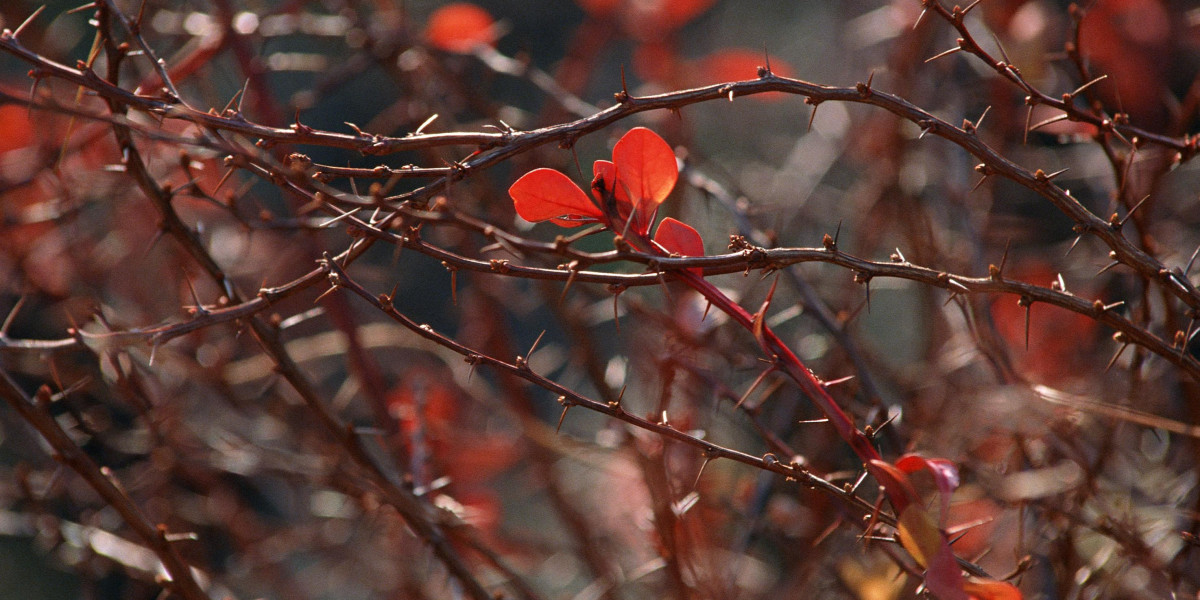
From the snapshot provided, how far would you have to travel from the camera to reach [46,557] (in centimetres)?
205

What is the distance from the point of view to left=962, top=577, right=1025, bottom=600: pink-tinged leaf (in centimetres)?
60

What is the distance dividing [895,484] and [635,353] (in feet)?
3.39

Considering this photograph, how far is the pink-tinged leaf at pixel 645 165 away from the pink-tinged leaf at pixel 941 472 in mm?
272

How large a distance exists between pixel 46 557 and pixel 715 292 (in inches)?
83.0

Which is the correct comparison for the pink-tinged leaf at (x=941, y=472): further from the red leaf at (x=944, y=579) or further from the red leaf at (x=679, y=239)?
the red leaf at (x=679, y=239)

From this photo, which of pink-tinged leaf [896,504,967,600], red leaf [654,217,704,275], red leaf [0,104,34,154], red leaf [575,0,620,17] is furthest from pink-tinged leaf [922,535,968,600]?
red leaf [0,104,34,154]

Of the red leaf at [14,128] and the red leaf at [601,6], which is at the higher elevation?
the red leaf at [601,6]

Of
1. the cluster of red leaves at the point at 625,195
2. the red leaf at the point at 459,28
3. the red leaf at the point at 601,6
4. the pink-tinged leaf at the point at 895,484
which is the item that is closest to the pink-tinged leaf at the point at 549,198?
the cluster of red leaves at the point at 625,195

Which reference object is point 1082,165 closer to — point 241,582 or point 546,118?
point 546,118

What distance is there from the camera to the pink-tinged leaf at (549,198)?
2.09ft

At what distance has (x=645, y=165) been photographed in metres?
0.64

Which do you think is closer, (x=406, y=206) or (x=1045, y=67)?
(x=406, y=206)

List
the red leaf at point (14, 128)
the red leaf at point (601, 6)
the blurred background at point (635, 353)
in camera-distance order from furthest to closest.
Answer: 1. the red leaf at point (601, 6)
2. the red leaf at point (14, 128)
3. the blurred background at point (635, 353)

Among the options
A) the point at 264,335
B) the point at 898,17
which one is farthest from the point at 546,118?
the point at 264,335
